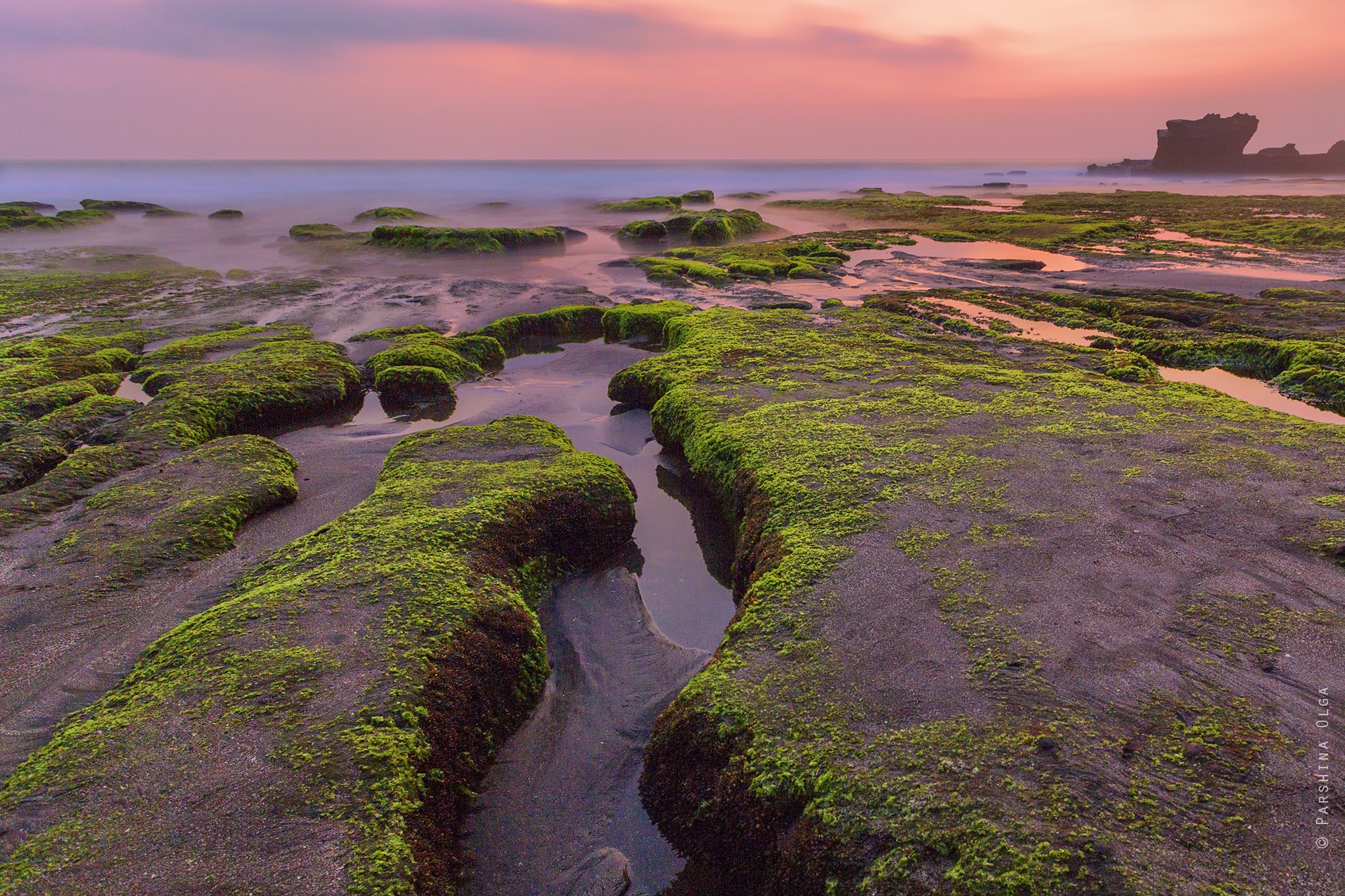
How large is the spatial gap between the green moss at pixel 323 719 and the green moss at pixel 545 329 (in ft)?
34.2

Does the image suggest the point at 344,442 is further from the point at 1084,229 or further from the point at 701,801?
the point at 1084,229

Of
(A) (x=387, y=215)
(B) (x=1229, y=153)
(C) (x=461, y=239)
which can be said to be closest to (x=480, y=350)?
(C) (x=461, y=239)

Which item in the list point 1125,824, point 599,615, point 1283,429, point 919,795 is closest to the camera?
point 1125,824

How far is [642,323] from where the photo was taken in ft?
55.7

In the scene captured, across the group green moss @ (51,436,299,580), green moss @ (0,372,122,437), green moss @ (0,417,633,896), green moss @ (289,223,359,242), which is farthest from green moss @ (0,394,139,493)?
green moss @ (289,223,359,242)

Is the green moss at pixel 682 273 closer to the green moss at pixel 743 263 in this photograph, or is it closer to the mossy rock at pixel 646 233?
the green moss at pixel 743 263

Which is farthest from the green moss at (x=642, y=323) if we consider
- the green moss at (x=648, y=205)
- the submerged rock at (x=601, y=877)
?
the green moss at (x=648, y=205)

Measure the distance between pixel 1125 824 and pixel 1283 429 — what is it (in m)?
7.61

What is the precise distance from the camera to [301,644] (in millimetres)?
4758

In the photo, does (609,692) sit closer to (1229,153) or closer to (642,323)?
(642,323)

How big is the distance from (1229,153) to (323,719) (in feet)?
548

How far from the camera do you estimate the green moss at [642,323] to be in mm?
16938

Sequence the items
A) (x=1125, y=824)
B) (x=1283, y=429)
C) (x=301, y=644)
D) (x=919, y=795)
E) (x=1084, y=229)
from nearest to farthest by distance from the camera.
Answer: (x=1125, y=824), (x=919, y=795), (x=301, y=644), (x=1283, y=429), (x=1084, y=229)

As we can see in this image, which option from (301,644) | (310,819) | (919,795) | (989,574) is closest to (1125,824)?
(919,795)
